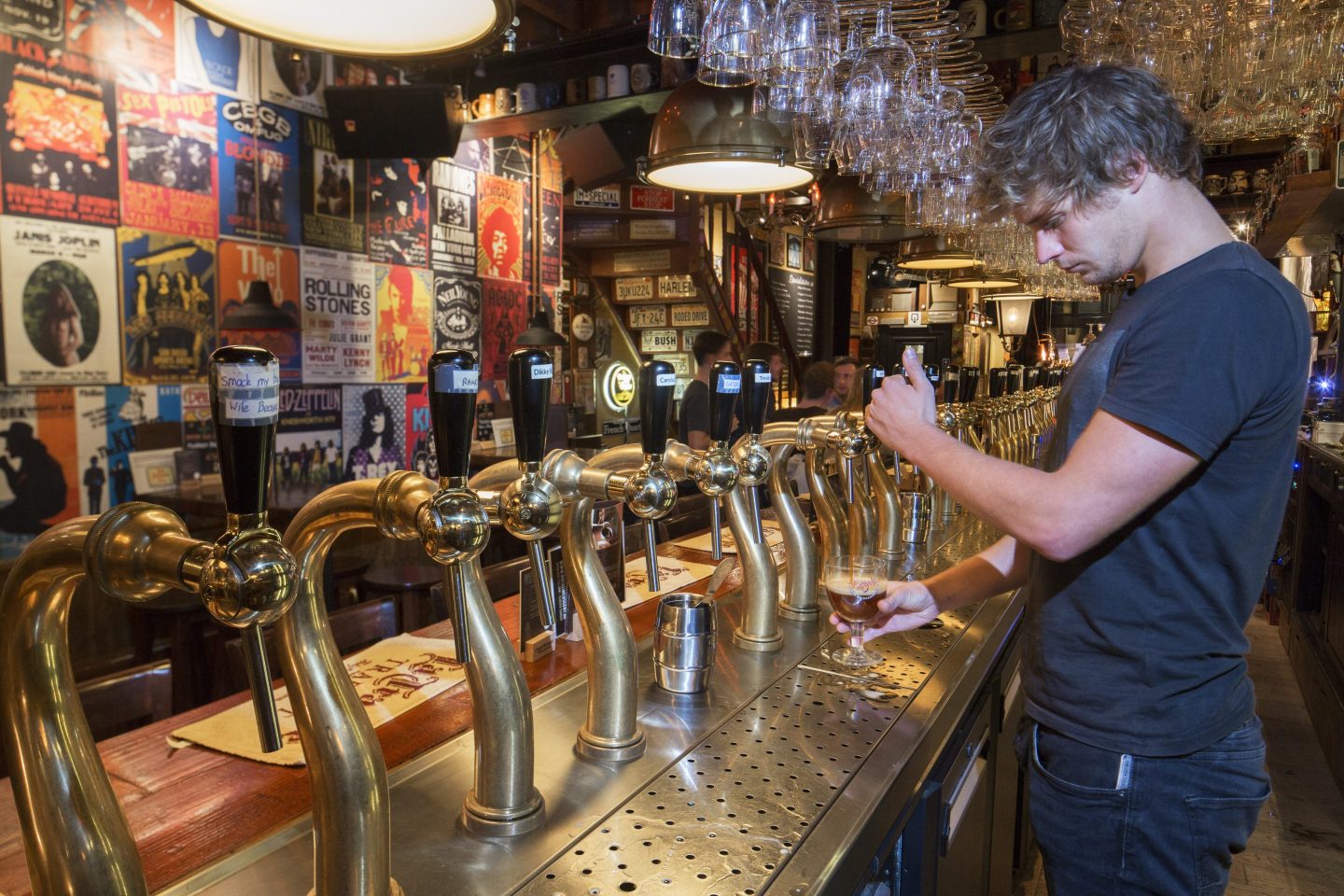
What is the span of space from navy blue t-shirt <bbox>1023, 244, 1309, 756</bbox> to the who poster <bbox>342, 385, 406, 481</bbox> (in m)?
4.68

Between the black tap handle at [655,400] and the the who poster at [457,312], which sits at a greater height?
the the who poster at [457,312]

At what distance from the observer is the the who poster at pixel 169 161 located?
4.22 meters

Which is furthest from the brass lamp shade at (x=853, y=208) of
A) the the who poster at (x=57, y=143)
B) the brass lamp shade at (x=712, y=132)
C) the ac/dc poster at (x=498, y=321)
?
the ac/dc poster at (x=498, y=321)

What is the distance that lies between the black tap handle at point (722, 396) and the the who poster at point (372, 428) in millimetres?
4443

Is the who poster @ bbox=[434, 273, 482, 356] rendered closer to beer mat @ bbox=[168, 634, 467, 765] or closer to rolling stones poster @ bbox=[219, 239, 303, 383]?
rolling stones poster @ bbox=[219, 239, 303, 383]

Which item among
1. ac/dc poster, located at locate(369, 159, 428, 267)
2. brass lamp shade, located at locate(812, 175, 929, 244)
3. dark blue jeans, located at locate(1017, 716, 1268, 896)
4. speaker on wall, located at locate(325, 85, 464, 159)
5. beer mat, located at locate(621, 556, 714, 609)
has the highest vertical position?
speaker on wall, located at locate(325, 85, 464, 159)

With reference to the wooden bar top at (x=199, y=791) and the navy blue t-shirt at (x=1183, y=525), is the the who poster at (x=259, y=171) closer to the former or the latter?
the wooden bar top at (x=199, y=791)

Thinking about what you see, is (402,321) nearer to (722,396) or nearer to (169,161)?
(169,161)

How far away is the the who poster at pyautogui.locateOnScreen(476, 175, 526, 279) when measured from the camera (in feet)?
20.9

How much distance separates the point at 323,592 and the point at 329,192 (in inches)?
195

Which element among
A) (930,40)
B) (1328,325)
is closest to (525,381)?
(930,40)

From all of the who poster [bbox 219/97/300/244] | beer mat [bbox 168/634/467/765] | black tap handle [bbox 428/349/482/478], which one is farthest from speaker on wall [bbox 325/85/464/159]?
black tap handle [bbox 428/349/482/478]

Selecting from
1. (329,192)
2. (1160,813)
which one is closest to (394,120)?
(329,192)

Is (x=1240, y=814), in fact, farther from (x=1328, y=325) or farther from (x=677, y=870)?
(x=1328, y=325)
